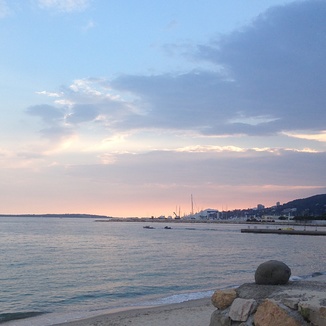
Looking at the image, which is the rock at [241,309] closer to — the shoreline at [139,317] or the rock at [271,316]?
the rock at [271,316]

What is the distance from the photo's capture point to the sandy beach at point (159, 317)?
568 inches

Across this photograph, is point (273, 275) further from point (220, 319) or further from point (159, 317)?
point (159, 317)

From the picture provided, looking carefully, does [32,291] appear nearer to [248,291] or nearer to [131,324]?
[131,324]

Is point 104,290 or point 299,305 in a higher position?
point 299,305

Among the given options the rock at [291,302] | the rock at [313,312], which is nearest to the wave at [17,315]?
the rock at [291,302]

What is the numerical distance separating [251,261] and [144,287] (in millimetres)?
18403

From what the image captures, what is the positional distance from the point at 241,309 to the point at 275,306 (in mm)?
891

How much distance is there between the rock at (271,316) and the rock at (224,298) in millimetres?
951

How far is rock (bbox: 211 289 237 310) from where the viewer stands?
379 inches

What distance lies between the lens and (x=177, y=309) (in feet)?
55.8

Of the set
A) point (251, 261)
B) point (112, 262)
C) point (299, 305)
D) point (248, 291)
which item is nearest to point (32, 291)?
point (112, 262)

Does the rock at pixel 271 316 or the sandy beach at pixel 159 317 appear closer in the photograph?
the rock at pixel 271 316

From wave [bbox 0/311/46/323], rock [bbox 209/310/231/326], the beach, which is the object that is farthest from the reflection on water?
rock [bbox 209/310/231/326]

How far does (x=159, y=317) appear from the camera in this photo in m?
15.5
